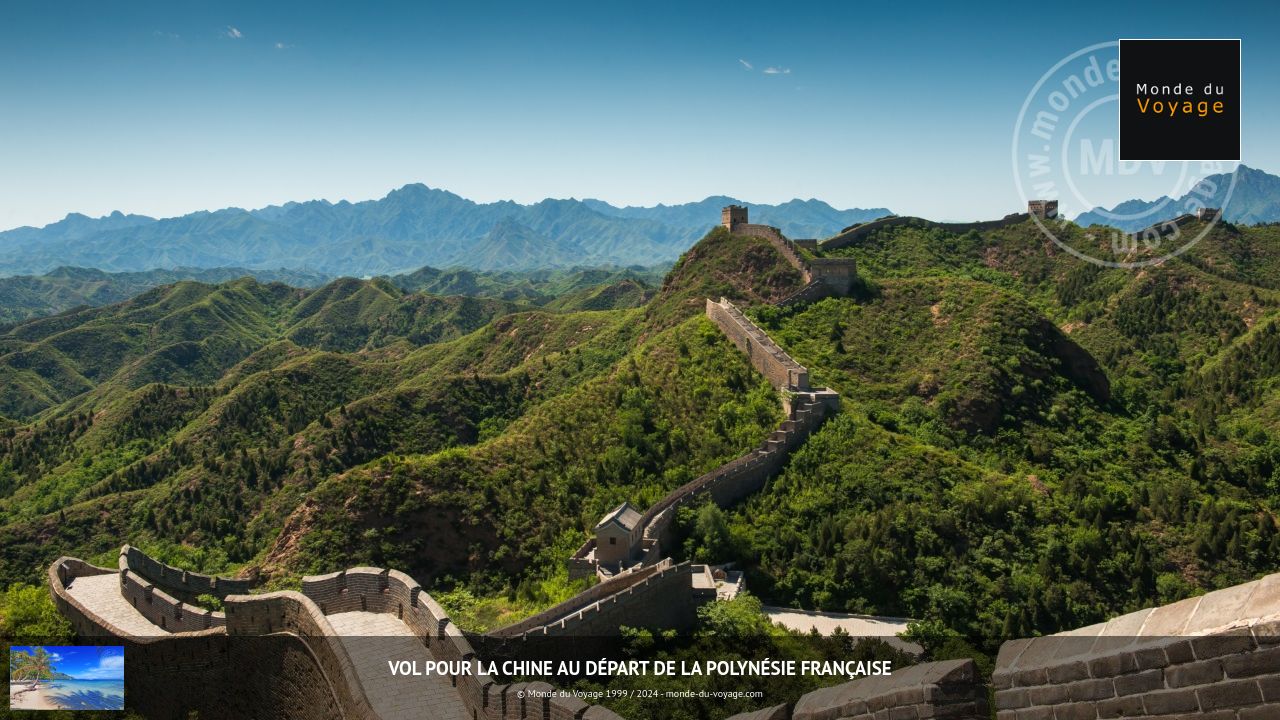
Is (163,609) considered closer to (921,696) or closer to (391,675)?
(391,675)

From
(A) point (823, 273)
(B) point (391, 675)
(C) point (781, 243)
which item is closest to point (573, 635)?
(B) point (391, 675)

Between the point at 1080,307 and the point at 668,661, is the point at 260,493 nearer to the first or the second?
the point at 668,661

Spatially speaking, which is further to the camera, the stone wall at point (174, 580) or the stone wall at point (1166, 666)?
the stone wall at point (174, 580)

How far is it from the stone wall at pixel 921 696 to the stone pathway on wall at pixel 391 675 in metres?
10.3

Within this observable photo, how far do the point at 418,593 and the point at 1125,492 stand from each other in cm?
3826

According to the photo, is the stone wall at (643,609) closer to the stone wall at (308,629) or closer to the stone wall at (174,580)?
the stone wall at (308,629)

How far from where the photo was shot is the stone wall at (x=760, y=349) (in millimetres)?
47000

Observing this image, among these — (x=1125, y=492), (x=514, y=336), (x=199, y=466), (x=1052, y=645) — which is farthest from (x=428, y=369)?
(x=1052, y=645)

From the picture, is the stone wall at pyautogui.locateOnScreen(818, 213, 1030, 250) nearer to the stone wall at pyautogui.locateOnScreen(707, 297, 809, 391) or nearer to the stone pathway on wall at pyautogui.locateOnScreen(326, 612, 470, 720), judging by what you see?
the stone wall at pyautogui.locateOnScreen(707, 297, 809, 391)

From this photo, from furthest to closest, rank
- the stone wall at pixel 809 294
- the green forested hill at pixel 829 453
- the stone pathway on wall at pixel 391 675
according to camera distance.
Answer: the stone wall at pixel 809 294 → the green forested hill at pixel 829 453 → the stone pathway on wall at pixel 391 675

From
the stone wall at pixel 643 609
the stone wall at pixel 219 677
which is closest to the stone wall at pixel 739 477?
the stone wall at pixel 643 609

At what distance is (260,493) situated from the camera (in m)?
65.8

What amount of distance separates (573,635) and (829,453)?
19.9 m

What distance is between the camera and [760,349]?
51.4 m
